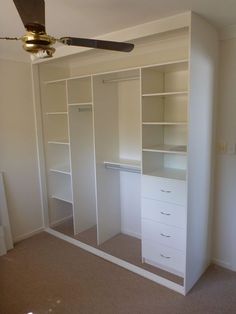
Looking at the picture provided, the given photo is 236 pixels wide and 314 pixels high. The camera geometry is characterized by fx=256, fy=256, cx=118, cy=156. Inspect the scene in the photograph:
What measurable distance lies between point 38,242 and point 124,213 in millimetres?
1215

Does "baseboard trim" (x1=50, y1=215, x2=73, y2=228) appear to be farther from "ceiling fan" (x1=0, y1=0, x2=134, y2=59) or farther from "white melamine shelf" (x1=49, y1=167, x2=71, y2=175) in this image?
"ceiling fan" (x1=0, y1=0, x2=134, y2=59)

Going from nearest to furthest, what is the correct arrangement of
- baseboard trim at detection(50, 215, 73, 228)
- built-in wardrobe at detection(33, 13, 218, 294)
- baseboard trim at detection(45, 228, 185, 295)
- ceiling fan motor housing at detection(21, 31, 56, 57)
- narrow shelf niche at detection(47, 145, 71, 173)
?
1. ceiling fan motor housing at detection(21, 31, 56, 57)
2. built-in wardrobe at detection(33, 13, 218, 294)
3. baseboard trim at detection(45, 228, 185, 295)
4. narrow shelf niche at detection(47, 145, 71, 173)
5. baseboard trim at detection(50, 215, 73, 228)

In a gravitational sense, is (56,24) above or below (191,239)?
above

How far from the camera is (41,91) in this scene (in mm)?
3496

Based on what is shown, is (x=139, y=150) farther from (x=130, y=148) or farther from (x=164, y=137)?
(x=164, y=137)

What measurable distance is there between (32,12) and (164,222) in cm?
208

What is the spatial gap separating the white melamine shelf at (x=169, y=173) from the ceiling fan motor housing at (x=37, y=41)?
162 cm

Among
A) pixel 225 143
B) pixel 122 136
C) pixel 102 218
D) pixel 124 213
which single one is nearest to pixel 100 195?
pixel 102 218

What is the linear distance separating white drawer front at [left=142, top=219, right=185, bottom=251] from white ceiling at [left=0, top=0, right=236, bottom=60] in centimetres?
187

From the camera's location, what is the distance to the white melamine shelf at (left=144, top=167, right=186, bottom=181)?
248 cm

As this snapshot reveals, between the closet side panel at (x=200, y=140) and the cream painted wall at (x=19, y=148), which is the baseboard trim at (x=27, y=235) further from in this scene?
the closet side panel at (x=200, y=140)

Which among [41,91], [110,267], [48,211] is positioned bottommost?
[110,267]

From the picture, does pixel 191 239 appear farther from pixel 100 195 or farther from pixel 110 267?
pixel 100 195

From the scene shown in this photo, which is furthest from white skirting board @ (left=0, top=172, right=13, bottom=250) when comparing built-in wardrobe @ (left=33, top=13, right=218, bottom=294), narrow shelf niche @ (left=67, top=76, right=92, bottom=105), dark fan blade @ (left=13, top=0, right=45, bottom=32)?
dark fan blade @ (left=13, top=0, right=45, bottom=32)
